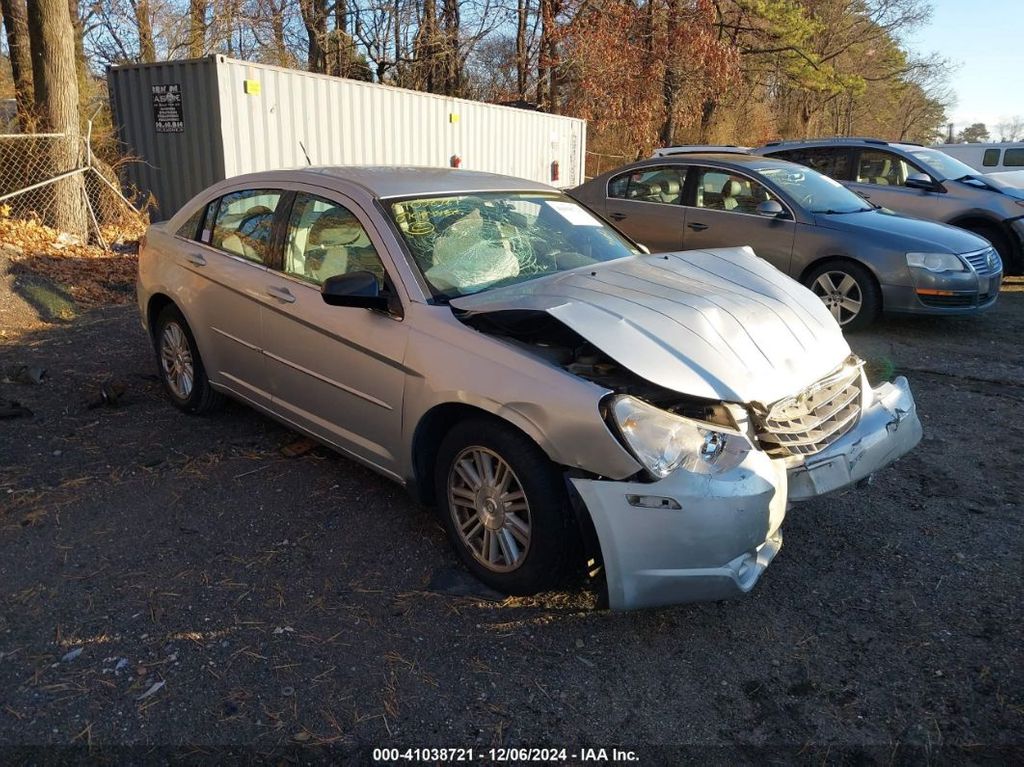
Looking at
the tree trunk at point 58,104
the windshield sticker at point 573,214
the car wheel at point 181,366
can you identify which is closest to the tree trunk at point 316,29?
the tree trunk at point 58,104

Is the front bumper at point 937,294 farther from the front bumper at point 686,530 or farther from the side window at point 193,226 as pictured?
the side window at point 193,226

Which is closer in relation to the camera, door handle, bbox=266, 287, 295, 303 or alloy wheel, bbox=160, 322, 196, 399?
door handle, bbox=266, 287, 295, 303

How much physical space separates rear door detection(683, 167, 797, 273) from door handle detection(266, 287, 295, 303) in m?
5.03

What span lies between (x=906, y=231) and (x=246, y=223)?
5.89 meters

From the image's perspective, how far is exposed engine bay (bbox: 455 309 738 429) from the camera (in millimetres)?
2793

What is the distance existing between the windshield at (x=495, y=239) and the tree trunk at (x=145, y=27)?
23.3 m

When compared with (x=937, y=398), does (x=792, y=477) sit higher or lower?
higher

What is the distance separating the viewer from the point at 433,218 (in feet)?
12.3

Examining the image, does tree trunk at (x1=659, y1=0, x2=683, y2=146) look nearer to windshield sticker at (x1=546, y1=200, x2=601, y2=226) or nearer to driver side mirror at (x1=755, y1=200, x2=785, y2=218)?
driver side mirror at (x1=755, y1=200, x2=785, y2=218)

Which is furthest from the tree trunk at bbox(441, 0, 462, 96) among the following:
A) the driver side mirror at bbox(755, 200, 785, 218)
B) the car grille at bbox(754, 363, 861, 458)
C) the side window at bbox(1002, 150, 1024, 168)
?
the car grille at bbox(754, 363, 861, 458)

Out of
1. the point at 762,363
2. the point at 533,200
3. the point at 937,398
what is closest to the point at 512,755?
the point at 762,363

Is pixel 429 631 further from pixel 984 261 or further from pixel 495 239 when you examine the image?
pixel 984 261

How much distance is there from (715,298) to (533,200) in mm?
1430

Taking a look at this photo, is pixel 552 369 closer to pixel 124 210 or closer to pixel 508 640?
pixel 508 640
